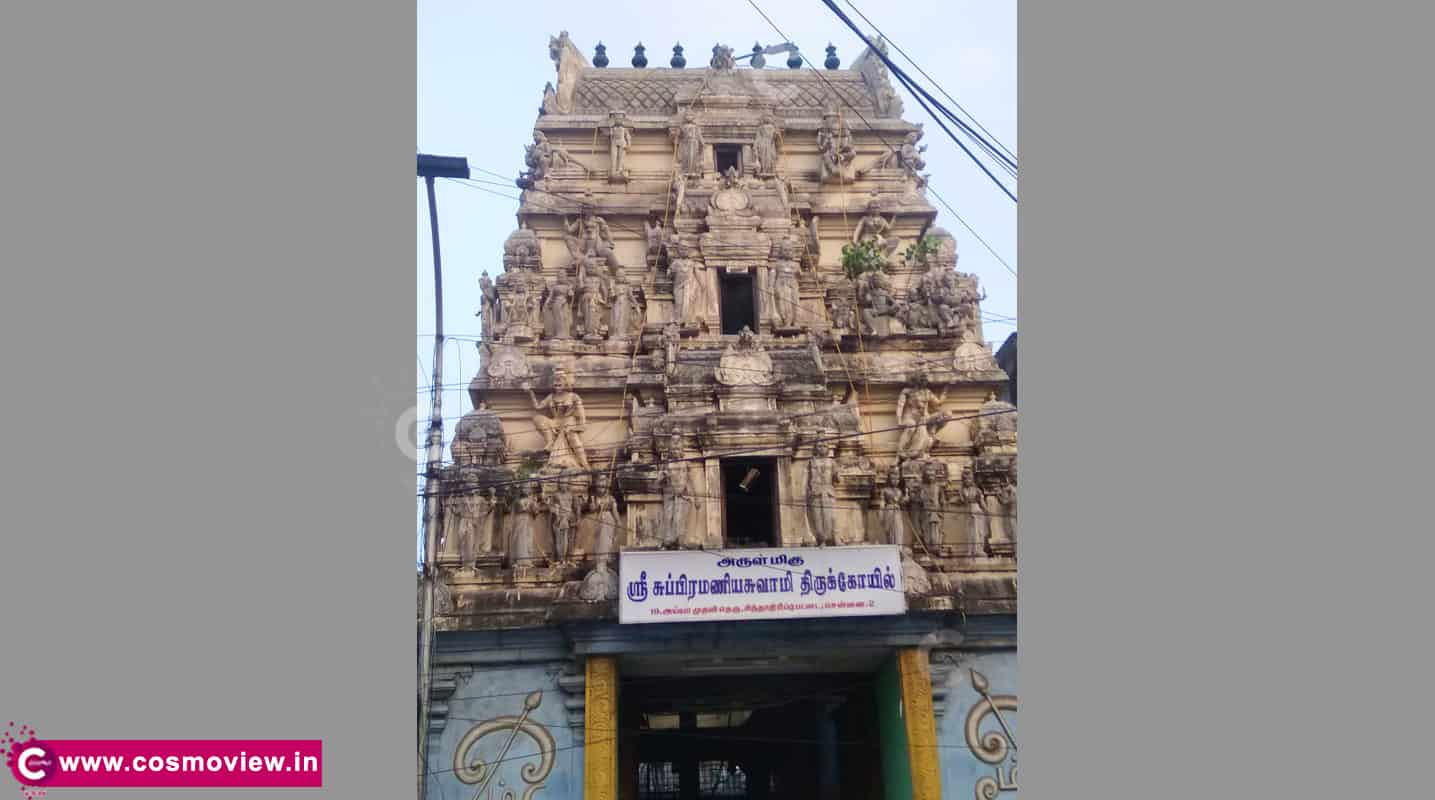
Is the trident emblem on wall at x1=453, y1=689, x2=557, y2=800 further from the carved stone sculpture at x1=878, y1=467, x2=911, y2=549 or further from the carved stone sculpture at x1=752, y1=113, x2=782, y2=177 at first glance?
the carved stone sculpture at x1=752, y1=113, x2=782, y2=177

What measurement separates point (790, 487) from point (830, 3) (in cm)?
798

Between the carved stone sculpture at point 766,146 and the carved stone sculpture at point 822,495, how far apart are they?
565 centimetres

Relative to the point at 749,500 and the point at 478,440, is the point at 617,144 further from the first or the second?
the point at 749,500

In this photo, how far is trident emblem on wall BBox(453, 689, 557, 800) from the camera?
1283 centimetres

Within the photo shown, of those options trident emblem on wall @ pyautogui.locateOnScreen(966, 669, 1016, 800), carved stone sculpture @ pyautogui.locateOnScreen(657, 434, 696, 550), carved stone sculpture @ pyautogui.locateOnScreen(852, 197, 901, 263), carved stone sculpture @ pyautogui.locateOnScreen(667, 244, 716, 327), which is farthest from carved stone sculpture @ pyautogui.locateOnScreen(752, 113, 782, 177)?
trident emblem on wall @ pyautogui.locateOnScreen(966, 669, 1016, 800)

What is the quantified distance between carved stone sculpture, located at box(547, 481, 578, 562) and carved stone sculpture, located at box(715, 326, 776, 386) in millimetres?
2763

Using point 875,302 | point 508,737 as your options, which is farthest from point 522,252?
point 508,737

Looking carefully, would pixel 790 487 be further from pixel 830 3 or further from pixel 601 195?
pixel 830 3

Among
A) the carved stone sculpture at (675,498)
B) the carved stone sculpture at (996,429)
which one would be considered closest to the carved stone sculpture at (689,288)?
the carved stone sculpture at (675,498)

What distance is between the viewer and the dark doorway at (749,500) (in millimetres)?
14969

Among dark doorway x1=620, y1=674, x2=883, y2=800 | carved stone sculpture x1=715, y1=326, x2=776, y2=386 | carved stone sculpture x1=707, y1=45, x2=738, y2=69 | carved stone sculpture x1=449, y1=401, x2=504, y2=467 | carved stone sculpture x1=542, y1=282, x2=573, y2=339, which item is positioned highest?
carved stone sculpture x1=707, y1=45, x2=738, y2=69

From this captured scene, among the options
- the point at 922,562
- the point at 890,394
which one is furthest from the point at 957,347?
the point at 922,562

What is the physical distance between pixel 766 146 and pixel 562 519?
7.76 m
